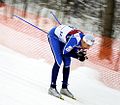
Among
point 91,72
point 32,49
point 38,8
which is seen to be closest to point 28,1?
point 38,8

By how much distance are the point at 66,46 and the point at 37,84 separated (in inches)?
54.4

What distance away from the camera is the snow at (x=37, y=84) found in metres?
6.83

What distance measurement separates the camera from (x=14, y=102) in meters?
6.32

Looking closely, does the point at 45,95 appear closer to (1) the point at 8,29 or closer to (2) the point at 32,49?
(2) the point at 32,49

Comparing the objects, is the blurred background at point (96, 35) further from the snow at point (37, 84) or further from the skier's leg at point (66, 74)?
the skier's leg at point (66, 74)

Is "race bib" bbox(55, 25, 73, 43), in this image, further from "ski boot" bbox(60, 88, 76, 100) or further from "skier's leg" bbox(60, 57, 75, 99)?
"ski boot" bbox(60, 88, 76, 100)

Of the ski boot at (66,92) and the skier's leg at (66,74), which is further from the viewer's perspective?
the ski boot at (66,92)

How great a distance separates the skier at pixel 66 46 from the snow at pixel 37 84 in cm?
33

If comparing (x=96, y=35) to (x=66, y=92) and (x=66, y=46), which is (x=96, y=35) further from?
(x=66, y=46)

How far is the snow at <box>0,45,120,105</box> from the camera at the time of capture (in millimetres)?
6825

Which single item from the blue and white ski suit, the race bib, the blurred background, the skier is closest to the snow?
the skier

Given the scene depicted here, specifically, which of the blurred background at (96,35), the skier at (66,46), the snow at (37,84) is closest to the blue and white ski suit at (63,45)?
the skier at (66,46)

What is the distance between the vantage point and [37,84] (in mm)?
8391

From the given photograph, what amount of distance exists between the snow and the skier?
0.33 metres
